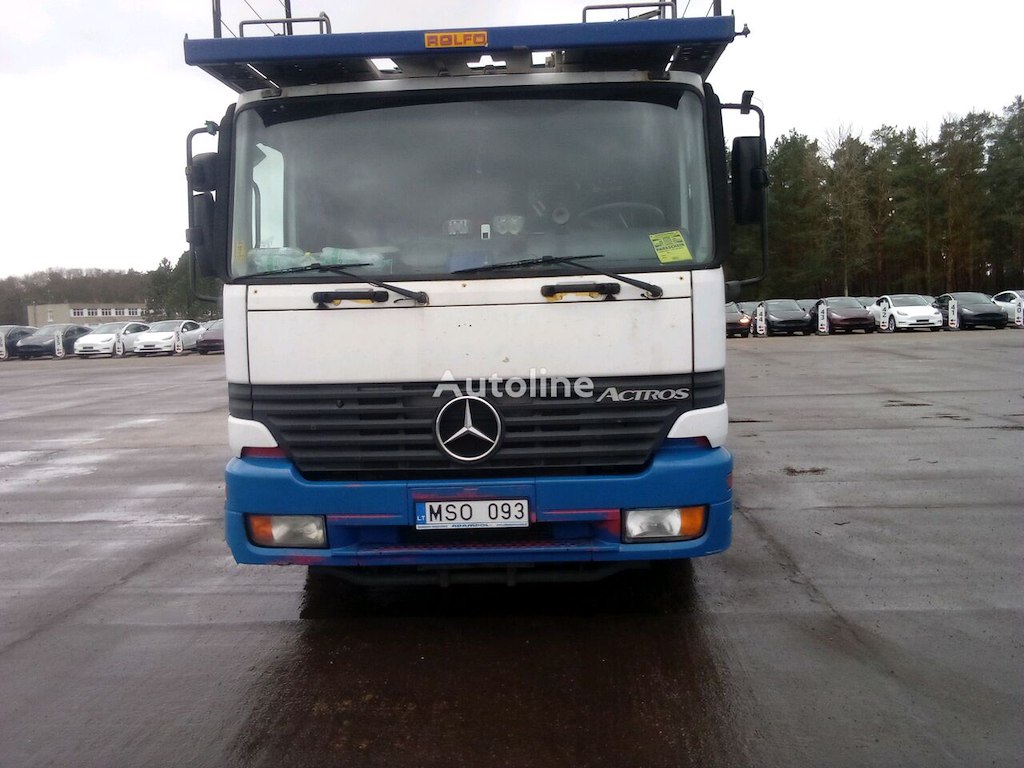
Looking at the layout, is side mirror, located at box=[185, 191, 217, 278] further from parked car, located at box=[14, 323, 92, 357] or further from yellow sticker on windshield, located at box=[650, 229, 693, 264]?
parked car, located at box=[14, 323, 92, 357]

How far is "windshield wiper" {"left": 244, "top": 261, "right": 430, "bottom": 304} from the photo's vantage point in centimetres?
389

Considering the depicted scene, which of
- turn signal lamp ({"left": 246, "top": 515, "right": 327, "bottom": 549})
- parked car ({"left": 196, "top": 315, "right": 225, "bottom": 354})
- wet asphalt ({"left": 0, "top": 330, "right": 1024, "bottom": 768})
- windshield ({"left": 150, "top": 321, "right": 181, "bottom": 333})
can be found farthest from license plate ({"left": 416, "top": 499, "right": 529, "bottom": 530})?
windshield ({"left": 150, "top": 321, "right": 181, "bottom": 333})

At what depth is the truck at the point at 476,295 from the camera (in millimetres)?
3883

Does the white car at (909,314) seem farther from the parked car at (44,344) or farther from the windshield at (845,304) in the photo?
the parked car at (44,344)

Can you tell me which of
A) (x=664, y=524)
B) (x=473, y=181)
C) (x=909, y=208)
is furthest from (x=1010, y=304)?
(x=473, y=181)

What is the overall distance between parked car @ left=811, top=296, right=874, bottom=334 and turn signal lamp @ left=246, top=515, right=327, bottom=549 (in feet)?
113

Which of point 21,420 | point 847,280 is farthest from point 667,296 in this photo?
point 847,280

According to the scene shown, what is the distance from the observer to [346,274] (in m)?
3.97

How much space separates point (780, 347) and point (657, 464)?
26.0 metres

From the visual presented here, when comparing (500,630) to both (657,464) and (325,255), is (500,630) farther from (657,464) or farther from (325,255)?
(325,255)

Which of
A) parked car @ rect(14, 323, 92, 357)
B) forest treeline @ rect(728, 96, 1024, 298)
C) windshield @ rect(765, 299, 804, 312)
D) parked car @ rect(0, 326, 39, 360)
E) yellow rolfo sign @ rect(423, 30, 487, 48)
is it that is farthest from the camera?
forest treeline @ rect(728, 96, 1024, 298)

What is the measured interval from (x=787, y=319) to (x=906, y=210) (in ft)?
93.7

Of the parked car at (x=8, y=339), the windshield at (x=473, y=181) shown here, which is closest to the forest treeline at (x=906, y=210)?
the parked car at (x=8, y=339)

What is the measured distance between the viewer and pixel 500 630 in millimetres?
4383
